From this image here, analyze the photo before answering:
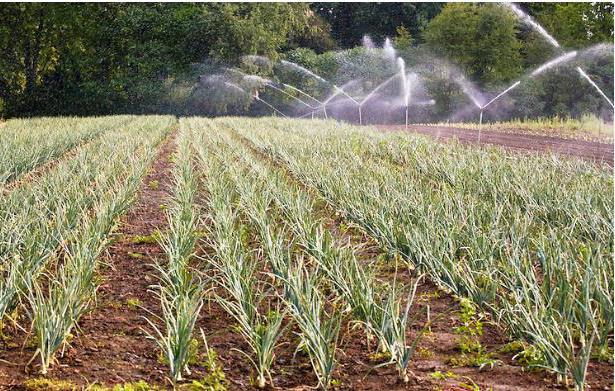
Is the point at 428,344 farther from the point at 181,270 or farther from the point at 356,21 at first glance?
the point at 356,21

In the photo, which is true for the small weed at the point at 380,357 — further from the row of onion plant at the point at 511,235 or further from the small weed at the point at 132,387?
the small weed at the point at 132,387

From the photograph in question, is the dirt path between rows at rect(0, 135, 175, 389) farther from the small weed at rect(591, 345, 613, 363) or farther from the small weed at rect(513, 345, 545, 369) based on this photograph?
the small weed at rect(591, 345, 613, 363)

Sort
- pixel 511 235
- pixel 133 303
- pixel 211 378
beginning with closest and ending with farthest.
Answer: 1. pixel 211 378
2. pixel 133 303
3. pixel 511 235

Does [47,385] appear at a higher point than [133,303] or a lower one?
higher

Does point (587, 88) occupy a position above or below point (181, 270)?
below

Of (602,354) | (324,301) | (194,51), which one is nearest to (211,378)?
(324,301)

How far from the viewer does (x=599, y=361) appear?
Answer: 298 cm

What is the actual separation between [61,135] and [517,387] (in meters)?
11.9

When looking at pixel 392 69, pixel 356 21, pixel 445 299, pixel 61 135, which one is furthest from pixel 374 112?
pixel 445 299

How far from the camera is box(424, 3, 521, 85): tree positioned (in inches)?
1227

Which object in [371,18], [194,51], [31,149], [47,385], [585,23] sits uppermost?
[371,18]

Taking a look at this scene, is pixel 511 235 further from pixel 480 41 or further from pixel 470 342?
pixel 480 41

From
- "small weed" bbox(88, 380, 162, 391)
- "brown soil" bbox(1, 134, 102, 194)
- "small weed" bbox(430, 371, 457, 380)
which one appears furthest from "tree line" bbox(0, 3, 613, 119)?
"small weed" bbox(88, 380, 162, 391)

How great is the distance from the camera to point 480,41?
31.6 m
